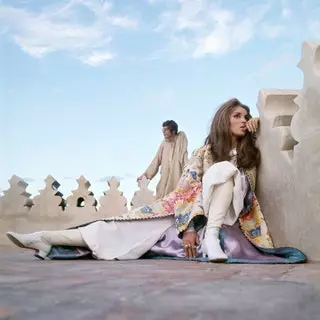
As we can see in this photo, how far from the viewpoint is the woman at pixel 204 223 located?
11.3 feet

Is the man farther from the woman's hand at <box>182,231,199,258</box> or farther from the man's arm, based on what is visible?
the woman's hand at <box>182,231,199,258</box>

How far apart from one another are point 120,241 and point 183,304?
247 cm

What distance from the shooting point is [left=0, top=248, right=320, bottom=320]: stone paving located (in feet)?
4.17

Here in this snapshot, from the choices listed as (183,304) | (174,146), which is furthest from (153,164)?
(183,304)

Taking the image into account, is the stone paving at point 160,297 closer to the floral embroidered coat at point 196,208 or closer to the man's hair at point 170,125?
the floral embroidered coat at point 196,208

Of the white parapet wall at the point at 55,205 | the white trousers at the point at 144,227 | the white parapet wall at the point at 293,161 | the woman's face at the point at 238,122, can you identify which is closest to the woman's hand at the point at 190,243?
the white trousers at the point at 144,227

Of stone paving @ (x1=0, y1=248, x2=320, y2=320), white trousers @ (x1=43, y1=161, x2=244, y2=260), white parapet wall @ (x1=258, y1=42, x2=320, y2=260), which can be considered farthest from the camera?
white trousers @ (x1=43, y1=161, x2=244, y2=260)

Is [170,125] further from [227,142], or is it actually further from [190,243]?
[190,243]

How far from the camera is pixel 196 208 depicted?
3695mm

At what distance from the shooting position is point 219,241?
337cm

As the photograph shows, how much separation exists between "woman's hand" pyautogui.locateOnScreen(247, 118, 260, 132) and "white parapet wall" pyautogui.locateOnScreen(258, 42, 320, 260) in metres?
0.05

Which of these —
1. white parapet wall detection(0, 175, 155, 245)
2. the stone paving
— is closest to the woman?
the stone paving

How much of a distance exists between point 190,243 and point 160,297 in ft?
6.99

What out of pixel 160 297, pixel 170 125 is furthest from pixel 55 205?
pixel 160 297
